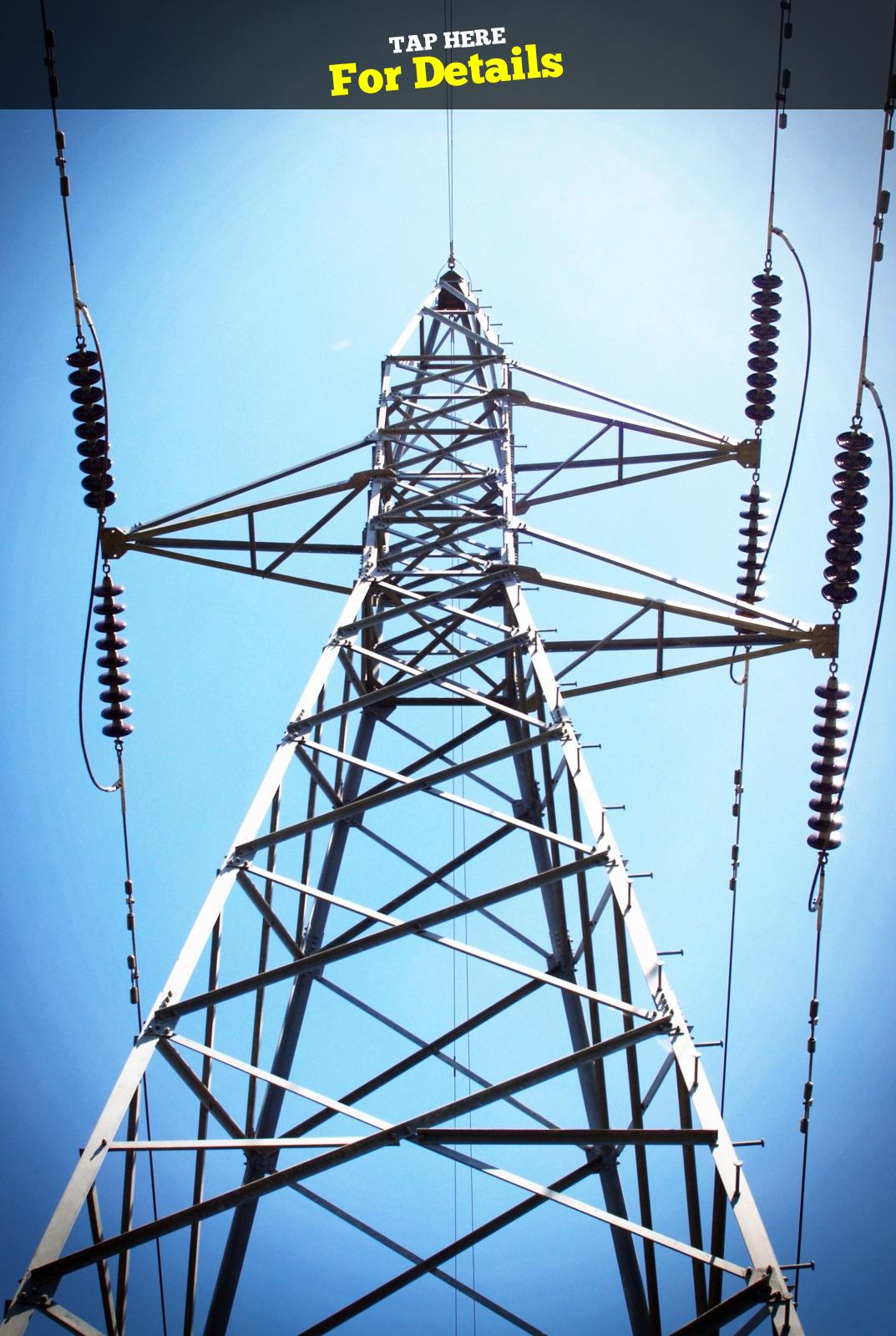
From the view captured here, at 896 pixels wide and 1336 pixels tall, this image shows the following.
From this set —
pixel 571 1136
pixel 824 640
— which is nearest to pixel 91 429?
pixel 824 640

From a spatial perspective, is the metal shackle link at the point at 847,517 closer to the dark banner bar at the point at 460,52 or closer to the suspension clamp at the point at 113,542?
the suspension clamp at the point at 113,542

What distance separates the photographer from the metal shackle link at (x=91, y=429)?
15609 millimetres

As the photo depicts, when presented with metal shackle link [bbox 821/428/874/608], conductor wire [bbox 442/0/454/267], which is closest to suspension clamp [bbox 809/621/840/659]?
metal shackle link [bbox 821/428/874/608]

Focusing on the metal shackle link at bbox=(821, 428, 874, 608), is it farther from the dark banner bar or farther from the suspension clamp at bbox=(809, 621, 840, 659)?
the dark banner bar

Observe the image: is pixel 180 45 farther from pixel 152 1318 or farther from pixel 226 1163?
pixel 152 1318

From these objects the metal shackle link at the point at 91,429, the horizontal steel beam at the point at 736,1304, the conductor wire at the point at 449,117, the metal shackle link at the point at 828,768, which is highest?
the conductor wire at the point at 449,117

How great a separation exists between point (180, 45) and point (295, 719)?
32647 mm

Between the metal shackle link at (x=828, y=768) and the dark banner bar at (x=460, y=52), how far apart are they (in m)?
25.7

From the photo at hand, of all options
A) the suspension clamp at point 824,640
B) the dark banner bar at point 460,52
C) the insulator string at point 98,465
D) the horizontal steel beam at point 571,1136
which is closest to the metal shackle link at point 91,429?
the insulator string at point 98,465

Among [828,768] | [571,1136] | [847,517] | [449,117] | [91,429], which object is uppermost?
[449,117]

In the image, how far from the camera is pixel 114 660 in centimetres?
1741

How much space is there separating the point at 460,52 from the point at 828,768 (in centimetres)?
2934

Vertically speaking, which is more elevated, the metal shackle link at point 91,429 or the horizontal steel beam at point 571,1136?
the metal shackle link at point 91,429

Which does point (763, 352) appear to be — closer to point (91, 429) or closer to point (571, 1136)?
point (91, 429)
